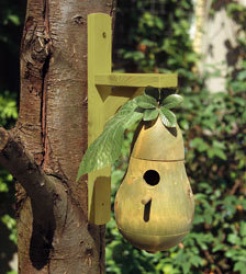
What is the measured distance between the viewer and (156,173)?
1.80 meters

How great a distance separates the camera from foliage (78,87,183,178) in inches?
63.1

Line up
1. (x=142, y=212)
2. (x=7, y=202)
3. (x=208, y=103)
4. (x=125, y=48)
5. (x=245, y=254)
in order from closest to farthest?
1. (x=142, y=212)
2. (x=245, y=254)
3. (x=7, y=202)
4. (x=208, y=103)
5. (x=125, y=48)

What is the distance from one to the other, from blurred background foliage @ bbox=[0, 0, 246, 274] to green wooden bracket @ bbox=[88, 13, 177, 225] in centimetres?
153

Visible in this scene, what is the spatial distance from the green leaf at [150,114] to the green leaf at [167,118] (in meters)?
0.02

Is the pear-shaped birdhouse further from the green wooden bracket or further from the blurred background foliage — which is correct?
the blurred background foliage

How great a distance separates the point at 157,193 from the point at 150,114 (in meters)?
0.25

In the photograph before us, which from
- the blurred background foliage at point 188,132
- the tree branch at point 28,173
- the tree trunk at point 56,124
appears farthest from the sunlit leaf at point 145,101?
the blurred background foliage at point 188,132

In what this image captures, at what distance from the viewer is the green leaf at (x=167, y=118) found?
1.65 m

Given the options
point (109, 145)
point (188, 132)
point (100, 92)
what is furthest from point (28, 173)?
point (188, 132)

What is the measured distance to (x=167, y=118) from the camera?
165 cm

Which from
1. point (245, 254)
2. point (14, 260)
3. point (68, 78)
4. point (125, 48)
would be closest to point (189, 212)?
point (68, 78)

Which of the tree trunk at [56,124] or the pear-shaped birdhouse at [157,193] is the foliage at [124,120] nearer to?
the pear-shaped birdhouse at [157,193]

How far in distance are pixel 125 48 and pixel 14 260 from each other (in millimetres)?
1878

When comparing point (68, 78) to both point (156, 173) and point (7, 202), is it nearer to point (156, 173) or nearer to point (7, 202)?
point (156, 173)
